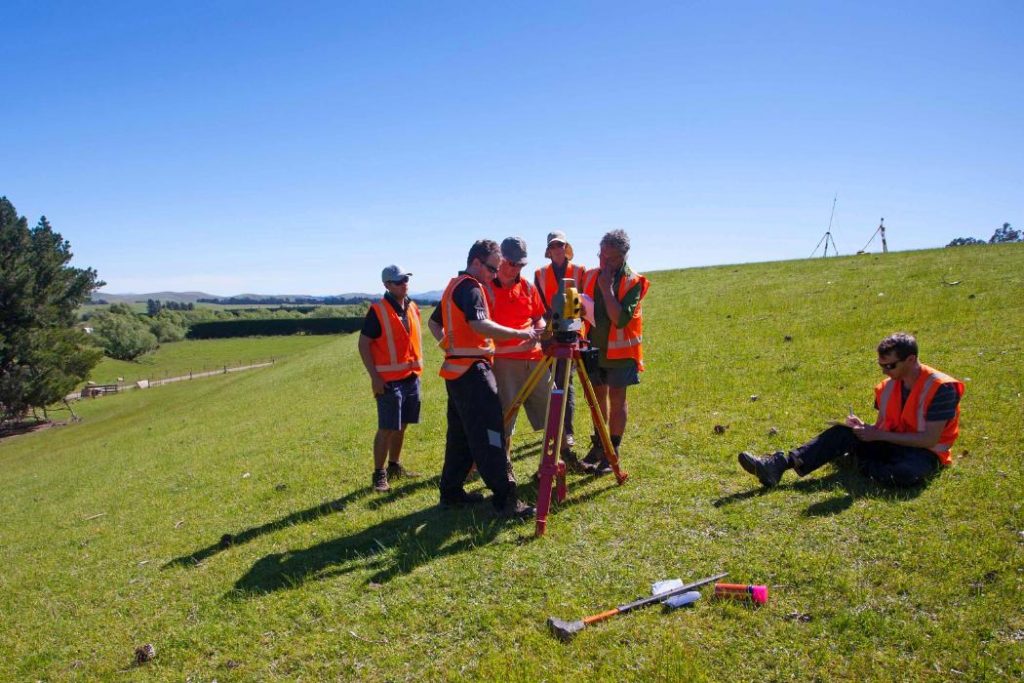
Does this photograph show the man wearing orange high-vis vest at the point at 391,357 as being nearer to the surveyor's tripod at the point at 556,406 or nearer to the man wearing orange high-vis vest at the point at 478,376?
the man wearing orange high-vis vest at the point at 478,376

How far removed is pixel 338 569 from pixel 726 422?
5401 millimetres

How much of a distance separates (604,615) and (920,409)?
11.9 feet

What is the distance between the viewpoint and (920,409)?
566 centimetres

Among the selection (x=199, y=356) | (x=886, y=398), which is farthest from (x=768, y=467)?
(x=199, y=356)

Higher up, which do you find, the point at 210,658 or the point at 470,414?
the point at 470,414

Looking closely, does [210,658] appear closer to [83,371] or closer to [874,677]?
[874,677]

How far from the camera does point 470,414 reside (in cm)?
616

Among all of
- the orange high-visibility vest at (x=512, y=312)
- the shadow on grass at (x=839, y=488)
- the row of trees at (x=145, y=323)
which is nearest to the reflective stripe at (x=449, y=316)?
the orange high-visibility vest at (x=512, y=312)

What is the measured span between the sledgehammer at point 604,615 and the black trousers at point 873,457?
75.2 inches

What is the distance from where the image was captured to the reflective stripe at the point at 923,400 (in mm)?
5641

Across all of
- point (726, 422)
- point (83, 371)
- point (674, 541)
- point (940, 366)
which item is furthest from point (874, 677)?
point (83, 371)

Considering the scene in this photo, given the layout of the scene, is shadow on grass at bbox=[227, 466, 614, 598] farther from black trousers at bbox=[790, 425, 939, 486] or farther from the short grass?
the short grass

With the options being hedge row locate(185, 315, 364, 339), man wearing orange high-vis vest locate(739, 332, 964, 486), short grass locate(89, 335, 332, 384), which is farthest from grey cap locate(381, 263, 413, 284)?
hedge row locate(185, 315, 364, 339)

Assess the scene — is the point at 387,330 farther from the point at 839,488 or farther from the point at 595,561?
the point at 839,488
